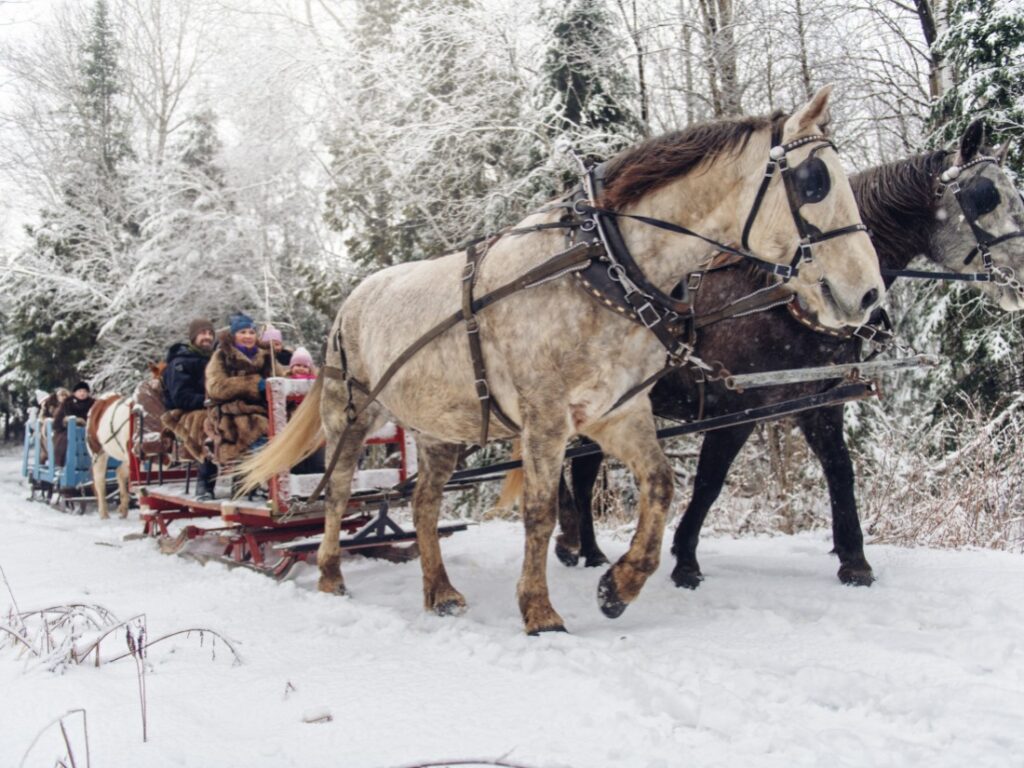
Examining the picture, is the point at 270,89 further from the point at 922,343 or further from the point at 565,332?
the point at 565,332

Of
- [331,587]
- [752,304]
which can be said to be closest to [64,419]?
[331,587]

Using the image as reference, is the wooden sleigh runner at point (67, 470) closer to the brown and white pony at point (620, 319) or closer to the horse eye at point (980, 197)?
the brown and white pony at point (620, 319)

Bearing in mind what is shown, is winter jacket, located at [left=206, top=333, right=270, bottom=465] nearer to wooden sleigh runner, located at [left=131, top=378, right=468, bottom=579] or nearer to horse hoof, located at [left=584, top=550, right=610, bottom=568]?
wooden sleigh runner, located at [left=131, top=378, right=468, bottom=579]

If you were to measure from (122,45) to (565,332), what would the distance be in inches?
887

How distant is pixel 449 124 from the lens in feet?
35.7

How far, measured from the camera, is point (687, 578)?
436 cm

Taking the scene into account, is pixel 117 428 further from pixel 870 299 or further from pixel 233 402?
pixel 870 299

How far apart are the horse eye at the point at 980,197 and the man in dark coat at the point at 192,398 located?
549cm

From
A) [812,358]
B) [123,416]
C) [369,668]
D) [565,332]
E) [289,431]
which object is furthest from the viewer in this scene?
[123,416]

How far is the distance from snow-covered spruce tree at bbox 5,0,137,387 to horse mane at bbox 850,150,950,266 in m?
18.1

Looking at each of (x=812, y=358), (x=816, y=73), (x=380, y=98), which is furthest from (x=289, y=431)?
A: (x=380, y=98)

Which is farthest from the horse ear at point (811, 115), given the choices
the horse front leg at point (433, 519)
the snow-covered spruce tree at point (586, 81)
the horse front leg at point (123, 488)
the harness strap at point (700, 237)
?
the horse front leg at point (123, 488)

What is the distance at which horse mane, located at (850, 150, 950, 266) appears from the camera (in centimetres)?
426

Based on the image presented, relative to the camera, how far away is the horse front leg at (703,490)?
4422 millimetres
